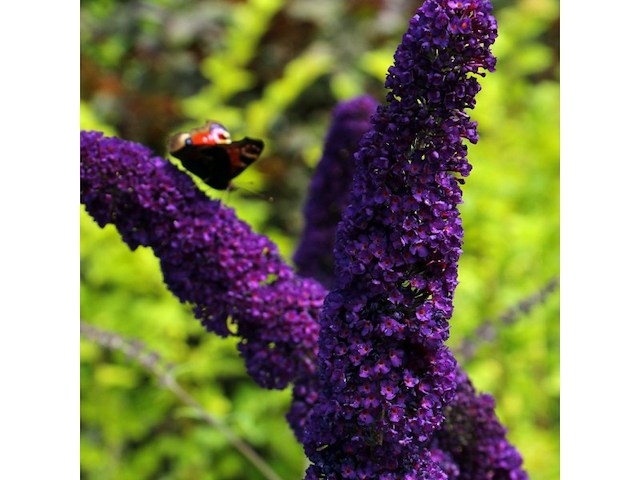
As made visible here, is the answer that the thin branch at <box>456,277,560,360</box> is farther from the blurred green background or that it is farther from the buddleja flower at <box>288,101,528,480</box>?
the buddleja flower at <box>288,101,528,480</box>

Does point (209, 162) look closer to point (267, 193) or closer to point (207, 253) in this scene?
point (207, 253)

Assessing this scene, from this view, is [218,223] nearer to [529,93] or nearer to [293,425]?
[293,425]

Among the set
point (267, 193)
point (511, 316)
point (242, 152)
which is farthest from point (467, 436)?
point (267, 193)

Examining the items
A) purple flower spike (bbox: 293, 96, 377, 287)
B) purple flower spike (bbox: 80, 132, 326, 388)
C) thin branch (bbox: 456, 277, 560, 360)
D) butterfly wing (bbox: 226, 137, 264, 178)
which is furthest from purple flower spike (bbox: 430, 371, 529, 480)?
thin branch (bbox: 456, 277, 560, 360)

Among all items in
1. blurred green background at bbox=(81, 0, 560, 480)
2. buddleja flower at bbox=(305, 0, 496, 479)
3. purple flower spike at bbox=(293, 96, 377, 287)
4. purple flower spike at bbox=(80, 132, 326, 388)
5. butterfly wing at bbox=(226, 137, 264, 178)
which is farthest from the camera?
blurred green background at bbox=(81, 0, 560, 480)

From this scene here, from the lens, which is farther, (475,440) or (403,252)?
(475,440)

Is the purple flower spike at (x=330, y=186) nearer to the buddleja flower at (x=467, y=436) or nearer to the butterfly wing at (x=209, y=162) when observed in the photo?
the butterfly wing at (x=209, y=162)
